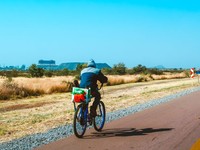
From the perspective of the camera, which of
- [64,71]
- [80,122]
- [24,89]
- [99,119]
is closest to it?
[80,122]

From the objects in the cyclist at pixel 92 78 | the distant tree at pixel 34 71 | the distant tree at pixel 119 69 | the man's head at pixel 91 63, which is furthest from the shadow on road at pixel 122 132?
the distant tree at pixel 119 69

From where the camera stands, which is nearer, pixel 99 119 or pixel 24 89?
pixel 99 119

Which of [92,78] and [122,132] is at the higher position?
[92,78]

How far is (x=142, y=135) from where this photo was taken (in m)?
9.52

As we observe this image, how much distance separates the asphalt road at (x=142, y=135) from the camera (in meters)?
8.22

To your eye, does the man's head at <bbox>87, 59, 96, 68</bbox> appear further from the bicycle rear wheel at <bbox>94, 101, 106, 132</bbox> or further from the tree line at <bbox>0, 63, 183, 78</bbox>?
the tree line at <bbox>0, 63, 183, 78</bbox>

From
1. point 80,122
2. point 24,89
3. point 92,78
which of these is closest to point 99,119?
point 80,122

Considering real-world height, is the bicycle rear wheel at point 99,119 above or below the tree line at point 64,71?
below

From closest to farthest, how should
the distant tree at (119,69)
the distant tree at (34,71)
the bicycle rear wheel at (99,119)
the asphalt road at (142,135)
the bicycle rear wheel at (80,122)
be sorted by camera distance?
the asphalt road at (142,135) → the bicycle rear wheel at (80,122) → the bicycle rear wheel at (99,119) → the distant tree at (34,71) → the distant tree at (119,69)

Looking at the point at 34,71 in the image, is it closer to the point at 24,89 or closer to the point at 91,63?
the point at 24,89

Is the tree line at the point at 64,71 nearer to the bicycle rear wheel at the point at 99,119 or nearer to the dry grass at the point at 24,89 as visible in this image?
the dry grass at the point at 24,89

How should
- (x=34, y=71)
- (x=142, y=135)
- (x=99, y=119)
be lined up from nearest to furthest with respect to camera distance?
(x=142, y=135) < (x=99, y=119) < (x=34, y=71)

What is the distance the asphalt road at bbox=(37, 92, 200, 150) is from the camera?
822 centimetres


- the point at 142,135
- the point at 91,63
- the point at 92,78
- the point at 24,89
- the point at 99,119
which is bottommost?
the point at 142,135
